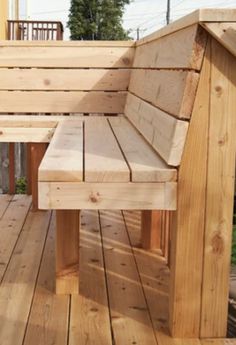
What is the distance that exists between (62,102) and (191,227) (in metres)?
2.40

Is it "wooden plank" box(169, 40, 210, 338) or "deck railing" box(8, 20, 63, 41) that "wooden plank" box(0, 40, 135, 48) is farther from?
"deck railing" box(8, 20, 63, 41)

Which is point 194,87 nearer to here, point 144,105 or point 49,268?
point 144,105

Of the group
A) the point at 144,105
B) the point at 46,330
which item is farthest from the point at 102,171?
the point at 144,105

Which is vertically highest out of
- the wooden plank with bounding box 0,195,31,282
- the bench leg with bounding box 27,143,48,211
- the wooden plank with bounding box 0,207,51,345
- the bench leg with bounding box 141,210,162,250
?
the bench leg with bounding box 27,143,48,211

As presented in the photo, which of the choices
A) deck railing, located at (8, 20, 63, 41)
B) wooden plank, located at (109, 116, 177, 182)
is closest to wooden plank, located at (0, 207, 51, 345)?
wooden plank, located at (109, 116, 177, 182)

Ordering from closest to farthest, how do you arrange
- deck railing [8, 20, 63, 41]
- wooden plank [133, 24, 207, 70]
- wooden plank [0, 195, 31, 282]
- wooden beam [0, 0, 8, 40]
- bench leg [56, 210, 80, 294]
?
wooden plank [133, 24, 207, 70] < bench leg [56, 210, 80, 294] < wooden plank [0, 195, 31, 282] < wooden beam [0, 0, 8, 40] < deck railing [8, 20, 63, 41]

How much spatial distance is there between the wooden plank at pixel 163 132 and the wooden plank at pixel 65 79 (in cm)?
128

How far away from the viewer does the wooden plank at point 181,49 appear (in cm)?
180

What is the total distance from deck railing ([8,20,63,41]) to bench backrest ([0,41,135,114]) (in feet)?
26.6

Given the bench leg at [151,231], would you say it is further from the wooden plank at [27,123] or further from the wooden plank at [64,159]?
the wooden plank at [27,123]

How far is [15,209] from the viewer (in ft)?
13.0

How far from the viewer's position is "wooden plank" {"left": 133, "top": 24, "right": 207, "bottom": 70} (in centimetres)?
180

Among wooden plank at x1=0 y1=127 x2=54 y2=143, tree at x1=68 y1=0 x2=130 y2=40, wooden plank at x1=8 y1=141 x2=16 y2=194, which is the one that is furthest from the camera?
tree at x1=68 y1=0 x2=130 y2=40

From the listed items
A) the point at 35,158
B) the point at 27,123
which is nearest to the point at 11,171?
the point at 35,158
